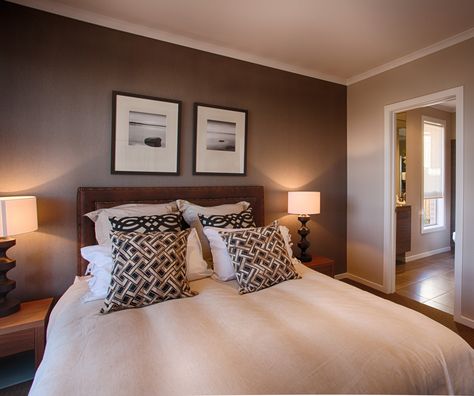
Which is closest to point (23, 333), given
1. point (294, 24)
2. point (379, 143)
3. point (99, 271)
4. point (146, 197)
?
point (99, 271)

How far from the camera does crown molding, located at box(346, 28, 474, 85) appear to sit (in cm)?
245

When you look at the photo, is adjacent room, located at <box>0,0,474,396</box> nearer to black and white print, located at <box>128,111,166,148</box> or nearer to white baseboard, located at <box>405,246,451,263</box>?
black and white print, located at <box>128,111,166,148</box>

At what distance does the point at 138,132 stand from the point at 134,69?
1.80ft

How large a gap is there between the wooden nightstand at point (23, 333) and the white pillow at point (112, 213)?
587 mm

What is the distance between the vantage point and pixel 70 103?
2104 mm

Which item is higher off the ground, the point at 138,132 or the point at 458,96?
the point at 458,96

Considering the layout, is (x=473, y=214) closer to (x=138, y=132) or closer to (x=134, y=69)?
(x=138, y=132)

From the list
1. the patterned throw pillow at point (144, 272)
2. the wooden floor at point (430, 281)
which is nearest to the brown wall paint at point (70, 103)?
the patterned throw pillow at point (144, 272)

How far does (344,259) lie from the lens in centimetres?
366

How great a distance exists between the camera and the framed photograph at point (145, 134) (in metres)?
2.26

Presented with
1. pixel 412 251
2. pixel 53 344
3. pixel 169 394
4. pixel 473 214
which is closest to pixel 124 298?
pixel 53 344

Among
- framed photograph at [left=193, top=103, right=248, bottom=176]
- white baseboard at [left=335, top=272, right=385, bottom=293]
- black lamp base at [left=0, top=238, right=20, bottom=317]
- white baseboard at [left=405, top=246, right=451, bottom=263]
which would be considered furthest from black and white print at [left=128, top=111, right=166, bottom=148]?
white baseboard at [left=405, top=246, right=451, bottom=263]

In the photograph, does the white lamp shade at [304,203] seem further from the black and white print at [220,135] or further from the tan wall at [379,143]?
the tan wall at [379,143]

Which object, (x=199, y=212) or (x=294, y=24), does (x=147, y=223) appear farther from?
(x=294, y=24)
